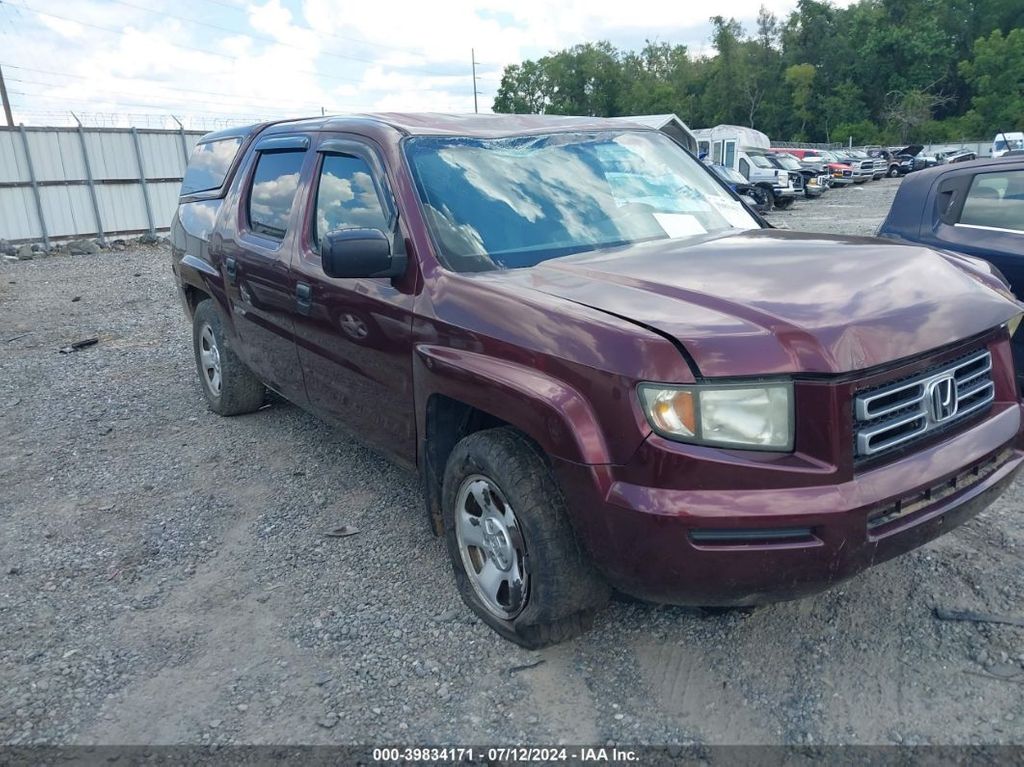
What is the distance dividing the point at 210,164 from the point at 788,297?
4520 mm

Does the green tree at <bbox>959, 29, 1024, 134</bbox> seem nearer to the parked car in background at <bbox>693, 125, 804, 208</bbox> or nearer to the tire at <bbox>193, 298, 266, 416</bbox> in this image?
the parked car in background at <bbox>693, 125, 804, 208</bbox>

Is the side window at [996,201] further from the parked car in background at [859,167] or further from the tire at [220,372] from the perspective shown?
the parked car in background at [859,167]

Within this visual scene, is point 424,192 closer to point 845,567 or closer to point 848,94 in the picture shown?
Result: point 845,567

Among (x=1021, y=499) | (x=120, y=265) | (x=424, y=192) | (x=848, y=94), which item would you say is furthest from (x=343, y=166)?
(x=848, y=94)

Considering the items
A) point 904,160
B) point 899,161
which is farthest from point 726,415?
point 904,160

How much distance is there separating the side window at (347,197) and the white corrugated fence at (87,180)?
1603 centimetres

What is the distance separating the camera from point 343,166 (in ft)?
12.7

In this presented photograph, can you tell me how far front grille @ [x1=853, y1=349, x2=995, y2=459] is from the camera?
7.82 feet

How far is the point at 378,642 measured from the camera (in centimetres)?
309

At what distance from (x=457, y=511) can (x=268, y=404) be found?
3.29 meters

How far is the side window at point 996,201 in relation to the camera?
5302 mm

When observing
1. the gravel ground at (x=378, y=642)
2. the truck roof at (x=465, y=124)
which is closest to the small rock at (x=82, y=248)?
the gravel ground at (x=378, y=642)

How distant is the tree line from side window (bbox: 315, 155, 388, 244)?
80132 mm

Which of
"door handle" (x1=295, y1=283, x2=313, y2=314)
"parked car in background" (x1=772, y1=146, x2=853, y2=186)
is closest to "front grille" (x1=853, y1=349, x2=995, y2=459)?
"door handle" (x1=295, y1=283, x2=313, y2=314)
